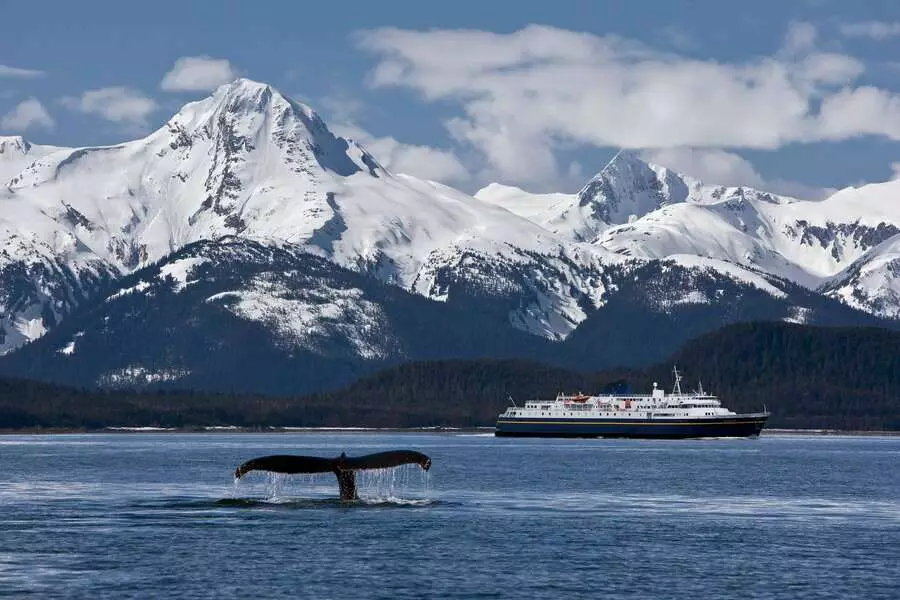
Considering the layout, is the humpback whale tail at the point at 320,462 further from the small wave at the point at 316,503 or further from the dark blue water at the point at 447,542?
the small wave at the point at 316,503

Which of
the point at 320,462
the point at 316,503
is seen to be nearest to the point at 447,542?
the point at 320,462

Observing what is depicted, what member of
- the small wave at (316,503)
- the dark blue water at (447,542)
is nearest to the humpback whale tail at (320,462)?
the dark blue water at (447,542)

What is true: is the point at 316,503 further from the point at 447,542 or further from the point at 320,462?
the point at 447,542

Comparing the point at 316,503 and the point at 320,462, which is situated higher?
the point at 320,462

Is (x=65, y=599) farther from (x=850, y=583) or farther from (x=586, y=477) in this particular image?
(x=586, y=477)

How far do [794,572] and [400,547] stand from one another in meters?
24.8

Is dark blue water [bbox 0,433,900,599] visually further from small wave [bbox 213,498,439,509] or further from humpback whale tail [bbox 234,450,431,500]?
humpback whale tail [bbox 234,450,431,500]

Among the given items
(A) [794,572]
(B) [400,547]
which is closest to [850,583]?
(A) [794,572]

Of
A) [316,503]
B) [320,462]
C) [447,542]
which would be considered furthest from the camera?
[316,503]

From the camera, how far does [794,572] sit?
10488 cm

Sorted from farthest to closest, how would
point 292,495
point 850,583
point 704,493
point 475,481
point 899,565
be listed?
point 475,481 < point 704,493 < point 292,495 < point 899,565 < point 850,583

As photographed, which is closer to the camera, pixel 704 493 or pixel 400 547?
pixel 400 547

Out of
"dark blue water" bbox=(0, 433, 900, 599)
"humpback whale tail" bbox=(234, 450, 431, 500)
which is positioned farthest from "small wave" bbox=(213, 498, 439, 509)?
"humpback whale tail" bbox=(234, 450, 431, 500)

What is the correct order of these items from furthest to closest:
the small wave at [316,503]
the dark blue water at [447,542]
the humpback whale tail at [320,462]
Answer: the small wave at [316,503] < the humpback whale tail at [320,462] < the dark blue water at [447,542]
